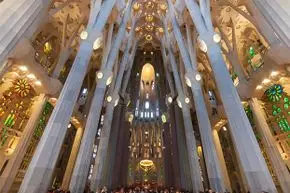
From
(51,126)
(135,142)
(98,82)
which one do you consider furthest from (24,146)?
(135,142)

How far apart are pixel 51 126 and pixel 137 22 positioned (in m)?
21.0

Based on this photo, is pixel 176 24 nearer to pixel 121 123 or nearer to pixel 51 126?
pixel 121 123

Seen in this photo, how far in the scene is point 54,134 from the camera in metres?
Answer: 7.52

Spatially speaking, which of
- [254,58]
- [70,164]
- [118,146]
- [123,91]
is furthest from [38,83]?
[254,58]

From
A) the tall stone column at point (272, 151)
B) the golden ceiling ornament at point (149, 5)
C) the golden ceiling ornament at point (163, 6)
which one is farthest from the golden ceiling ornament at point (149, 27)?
→ the tall stone column at point (272, 151)

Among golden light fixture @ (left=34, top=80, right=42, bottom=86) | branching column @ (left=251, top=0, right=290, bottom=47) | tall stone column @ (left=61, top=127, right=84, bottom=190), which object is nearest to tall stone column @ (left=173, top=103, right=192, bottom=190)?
tall stone column @ (left=61, top=127, right=84, bottom=190)

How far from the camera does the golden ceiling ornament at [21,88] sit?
1397cm

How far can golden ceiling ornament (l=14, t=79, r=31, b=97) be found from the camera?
14.0 meters

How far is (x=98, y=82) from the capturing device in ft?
45.1

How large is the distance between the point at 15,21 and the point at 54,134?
4468 millimetres

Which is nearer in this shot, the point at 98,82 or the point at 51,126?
the point at 51,126

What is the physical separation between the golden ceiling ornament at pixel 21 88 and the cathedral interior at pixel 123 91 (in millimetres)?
67

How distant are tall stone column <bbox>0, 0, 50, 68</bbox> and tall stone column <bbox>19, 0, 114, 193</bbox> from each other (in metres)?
2.82

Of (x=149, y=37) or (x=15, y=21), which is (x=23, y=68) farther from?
(x=149, y=37)
